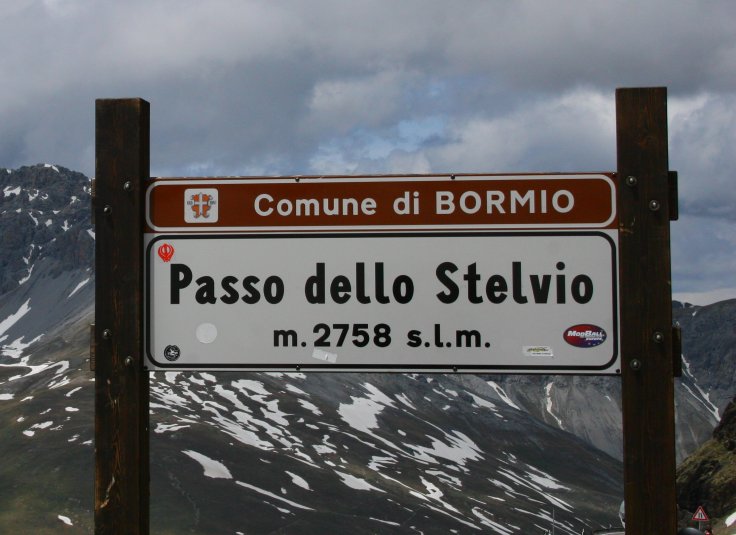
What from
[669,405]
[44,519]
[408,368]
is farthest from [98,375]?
[44,519]

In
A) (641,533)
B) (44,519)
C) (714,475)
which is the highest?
(641,533)

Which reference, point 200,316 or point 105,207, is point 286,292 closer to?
point 200,316

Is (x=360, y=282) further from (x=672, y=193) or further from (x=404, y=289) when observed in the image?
(x=672, y=193)

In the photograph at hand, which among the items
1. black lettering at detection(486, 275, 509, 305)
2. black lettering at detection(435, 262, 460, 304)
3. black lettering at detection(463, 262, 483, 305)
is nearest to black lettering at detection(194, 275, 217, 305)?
black lettering at detection(435, 262, 460, 304)

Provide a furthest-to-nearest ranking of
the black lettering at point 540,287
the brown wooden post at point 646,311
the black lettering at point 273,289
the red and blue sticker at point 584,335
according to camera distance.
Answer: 1. the black lettering at point 273,289
2. the black lettering at point 540,287
3. the red and blue sticker at point 584,335
4. the brown wooden post at point 646,311

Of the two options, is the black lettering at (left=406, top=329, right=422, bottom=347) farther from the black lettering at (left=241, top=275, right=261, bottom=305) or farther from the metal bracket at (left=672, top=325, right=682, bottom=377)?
the metal bracket at (left=672, top=325, right=682, bottom=377)

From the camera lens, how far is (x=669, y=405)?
582 centimetres

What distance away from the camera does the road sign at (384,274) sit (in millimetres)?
6070

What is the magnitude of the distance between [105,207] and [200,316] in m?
0.89

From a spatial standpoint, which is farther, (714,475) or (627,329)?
(714,475)

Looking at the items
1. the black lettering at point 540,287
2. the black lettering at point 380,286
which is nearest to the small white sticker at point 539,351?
the black lettering at point 540,287

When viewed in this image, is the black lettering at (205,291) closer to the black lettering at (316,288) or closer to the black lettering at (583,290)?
the black lettering at (316,288)

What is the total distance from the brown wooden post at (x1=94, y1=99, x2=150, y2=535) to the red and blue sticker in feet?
8.52

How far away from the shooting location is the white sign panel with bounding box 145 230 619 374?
19.9ft
